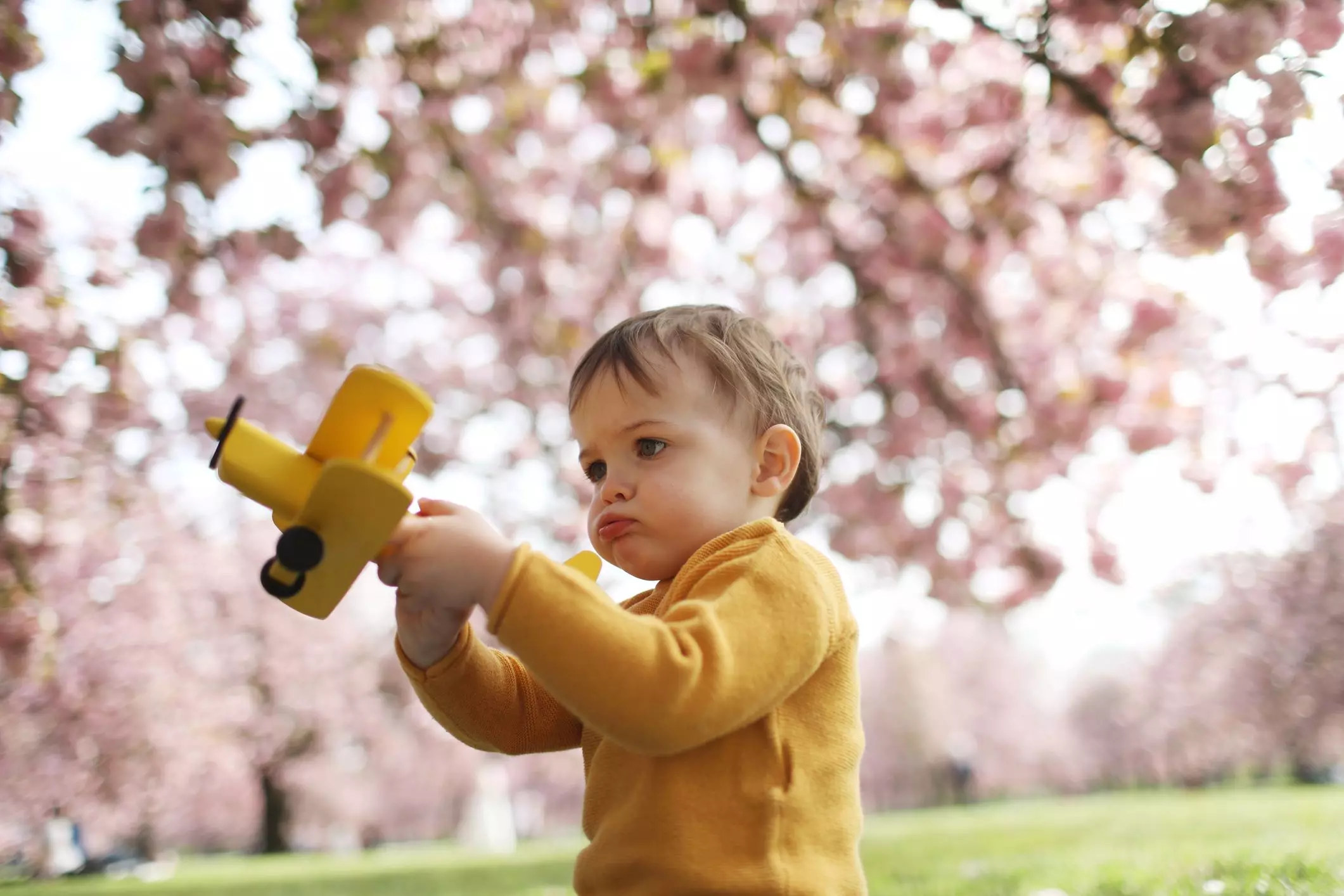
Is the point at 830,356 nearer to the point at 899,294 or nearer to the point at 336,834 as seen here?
the point at 899,294

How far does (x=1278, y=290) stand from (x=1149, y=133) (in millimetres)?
874

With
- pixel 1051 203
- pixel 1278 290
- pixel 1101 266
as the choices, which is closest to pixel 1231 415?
pixel 1101 266

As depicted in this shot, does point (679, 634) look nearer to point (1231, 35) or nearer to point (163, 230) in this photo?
point (1231, 35)

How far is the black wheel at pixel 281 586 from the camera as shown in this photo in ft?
3.63

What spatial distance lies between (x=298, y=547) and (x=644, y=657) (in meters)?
0.40

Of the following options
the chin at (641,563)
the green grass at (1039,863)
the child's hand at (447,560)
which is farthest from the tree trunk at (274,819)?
the child's hand at (447,560)

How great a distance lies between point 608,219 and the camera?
538 cm

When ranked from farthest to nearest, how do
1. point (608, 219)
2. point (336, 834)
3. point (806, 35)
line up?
point (336, 834)
point (608, 219)
point (806, 35)

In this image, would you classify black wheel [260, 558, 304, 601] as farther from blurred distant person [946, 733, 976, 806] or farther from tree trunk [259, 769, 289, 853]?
blurred distant person [946, 733, 976, 806]

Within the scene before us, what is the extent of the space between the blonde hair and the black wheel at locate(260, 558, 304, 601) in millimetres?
539

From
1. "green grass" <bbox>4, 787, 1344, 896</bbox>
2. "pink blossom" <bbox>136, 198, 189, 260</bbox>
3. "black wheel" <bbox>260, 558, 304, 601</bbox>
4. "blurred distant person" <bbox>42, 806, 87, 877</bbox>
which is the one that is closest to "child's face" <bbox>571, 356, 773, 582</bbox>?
"black wheel" <bbox>260, 558, 304, 601</bbox>

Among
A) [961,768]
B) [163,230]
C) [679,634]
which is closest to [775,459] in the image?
[679,634]

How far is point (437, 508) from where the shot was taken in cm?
120

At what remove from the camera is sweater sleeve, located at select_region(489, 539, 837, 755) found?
3.57 ft
